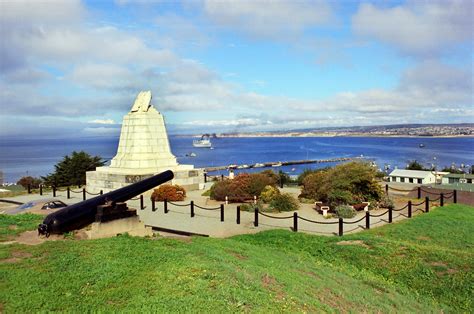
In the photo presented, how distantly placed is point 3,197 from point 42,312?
66.6ft

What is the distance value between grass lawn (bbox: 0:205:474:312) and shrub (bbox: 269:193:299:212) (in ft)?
21.0

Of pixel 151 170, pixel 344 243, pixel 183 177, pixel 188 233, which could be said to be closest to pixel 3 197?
pixel 151 170

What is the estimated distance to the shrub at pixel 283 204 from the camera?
1766 cm

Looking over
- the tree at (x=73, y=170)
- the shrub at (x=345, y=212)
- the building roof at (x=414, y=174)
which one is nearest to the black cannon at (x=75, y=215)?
the shrub at (x=345, y=212)

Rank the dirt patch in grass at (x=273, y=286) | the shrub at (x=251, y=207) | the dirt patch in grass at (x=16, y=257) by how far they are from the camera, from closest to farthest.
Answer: the dirt patch in grass at (x=273, y=286)
the dirt patch in grass at (x=16, y=257)
the shrub at (x=251, y=207)

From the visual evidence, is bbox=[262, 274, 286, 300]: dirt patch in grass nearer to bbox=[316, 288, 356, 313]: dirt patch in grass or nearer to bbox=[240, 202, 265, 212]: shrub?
bbox=[316, 288, 356, 313]: dirt patch in grass

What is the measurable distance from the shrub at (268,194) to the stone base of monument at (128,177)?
5.91m

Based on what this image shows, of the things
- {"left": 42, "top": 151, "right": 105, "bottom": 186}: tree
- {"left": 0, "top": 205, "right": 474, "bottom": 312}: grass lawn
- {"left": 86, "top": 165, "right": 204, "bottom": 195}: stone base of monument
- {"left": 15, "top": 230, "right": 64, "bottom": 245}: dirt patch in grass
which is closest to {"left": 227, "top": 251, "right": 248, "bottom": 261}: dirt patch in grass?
{"left": 0, "top": 205, "right": 474, "bottom": 312}: grass lawn

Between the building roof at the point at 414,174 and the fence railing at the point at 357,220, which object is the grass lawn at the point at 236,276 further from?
the building roof at the point at 414,174

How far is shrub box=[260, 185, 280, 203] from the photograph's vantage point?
18.7 m

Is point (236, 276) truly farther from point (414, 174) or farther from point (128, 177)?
point (414, 174)

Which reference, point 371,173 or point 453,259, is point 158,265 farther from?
point 371,173

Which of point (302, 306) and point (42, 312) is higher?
point (42, 312)

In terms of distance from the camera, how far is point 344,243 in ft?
35.3
